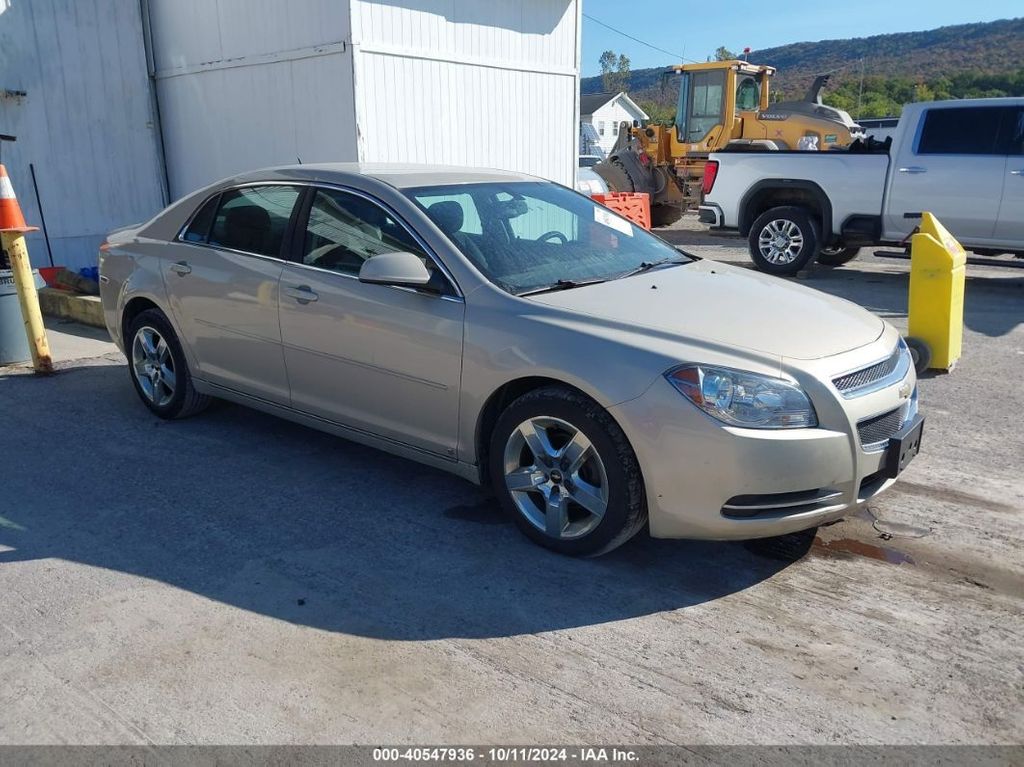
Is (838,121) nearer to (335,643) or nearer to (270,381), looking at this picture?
(270,381)

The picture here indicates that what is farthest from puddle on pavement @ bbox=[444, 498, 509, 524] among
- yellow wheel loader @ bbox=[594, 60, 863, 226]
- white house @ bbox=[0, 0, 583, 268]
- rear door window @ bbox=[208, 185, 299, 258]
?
yellow wheel loader @ bbox=[594, 60, 863, 226]

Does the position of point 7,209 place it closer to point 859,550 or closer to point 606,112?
point 859,550

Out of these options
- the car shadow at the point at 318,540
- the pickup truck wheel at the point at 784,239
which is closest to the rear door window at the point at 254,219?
the car shadow at the point at 318,540

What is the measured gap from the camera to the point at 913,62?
93812mm

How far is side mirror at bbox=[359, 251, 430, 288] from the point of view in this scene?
405 cm

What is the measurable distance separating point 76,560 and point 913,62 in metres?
106

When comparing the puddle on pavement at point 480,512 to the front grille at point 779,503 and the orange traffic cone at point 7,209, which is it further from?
the orange traffic cone at point 7,209

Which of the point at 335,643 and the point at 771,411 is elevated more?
the point at 771,411

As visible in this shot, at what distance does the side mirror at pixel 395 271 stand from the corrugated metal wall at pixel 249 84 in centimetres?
504

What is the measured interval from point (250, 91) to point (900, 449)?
26.8 feet

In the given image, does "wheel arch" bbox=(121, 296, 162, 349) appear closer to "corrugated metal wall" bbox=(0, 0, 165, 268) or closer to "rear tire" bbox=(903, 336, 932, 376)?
"corrugated metal wall" bbox=(0, 0, 165, 268)

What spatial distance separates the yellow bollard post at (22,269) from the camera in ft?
21.7

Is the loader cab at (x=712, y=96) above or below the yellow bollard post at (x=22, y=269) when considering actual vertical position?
above

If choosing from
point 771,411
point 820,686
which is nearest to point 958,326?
point 771,411
